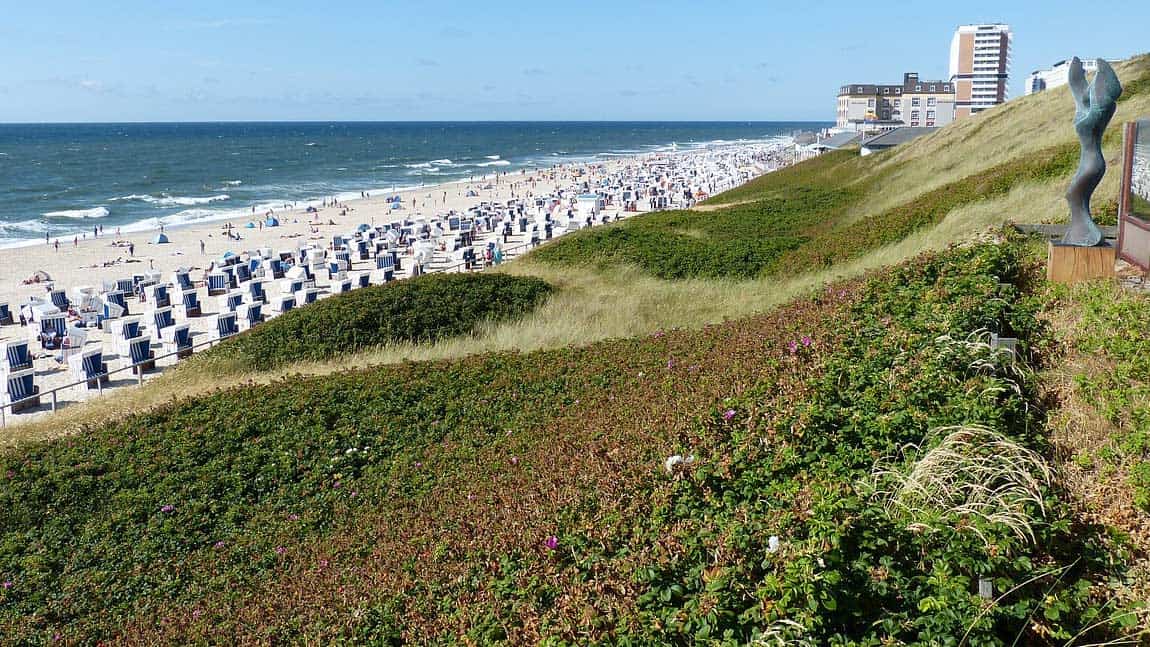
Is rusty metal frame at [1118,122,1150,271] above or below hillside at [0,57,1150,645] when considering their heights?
above

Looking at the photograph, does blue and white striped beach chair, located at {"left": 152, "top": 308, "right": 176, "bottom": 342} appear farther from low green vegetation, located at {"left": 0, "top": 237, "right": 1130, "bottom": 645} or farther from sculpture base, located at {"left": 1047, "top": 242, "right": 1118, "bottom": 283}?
sculpture base, located at {"left": 1047, "top": 242, "right": 1118, "bottom": 283}

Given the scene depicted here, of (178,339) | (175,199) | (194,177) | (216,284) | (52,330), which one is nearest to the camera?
(178,339)

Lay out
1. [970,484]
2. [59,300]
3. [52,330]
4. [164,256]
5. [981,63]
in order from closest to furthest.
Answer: [970,484]
[52,330]
[59,300]
[164,256]
[981,63]

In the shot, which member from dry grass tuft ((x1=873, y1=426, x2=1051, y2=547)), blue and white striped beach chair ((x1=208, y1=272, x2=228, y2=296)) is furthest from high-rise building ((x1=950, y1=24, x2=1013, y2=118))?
dry grass tuft ((x1=873, y1=426, x2=1051, y2=547))

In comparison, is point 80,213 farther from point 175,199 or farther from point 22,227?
point 175,199

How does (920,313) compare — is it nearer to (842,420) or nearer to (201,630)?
(842,420)

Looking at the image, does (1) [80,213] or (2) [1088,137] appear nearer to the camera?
(2) [1088,137]

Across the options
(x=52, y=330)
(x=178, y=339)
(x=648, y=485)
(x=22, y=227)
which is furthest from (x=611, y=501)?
(x=22, y=227)
